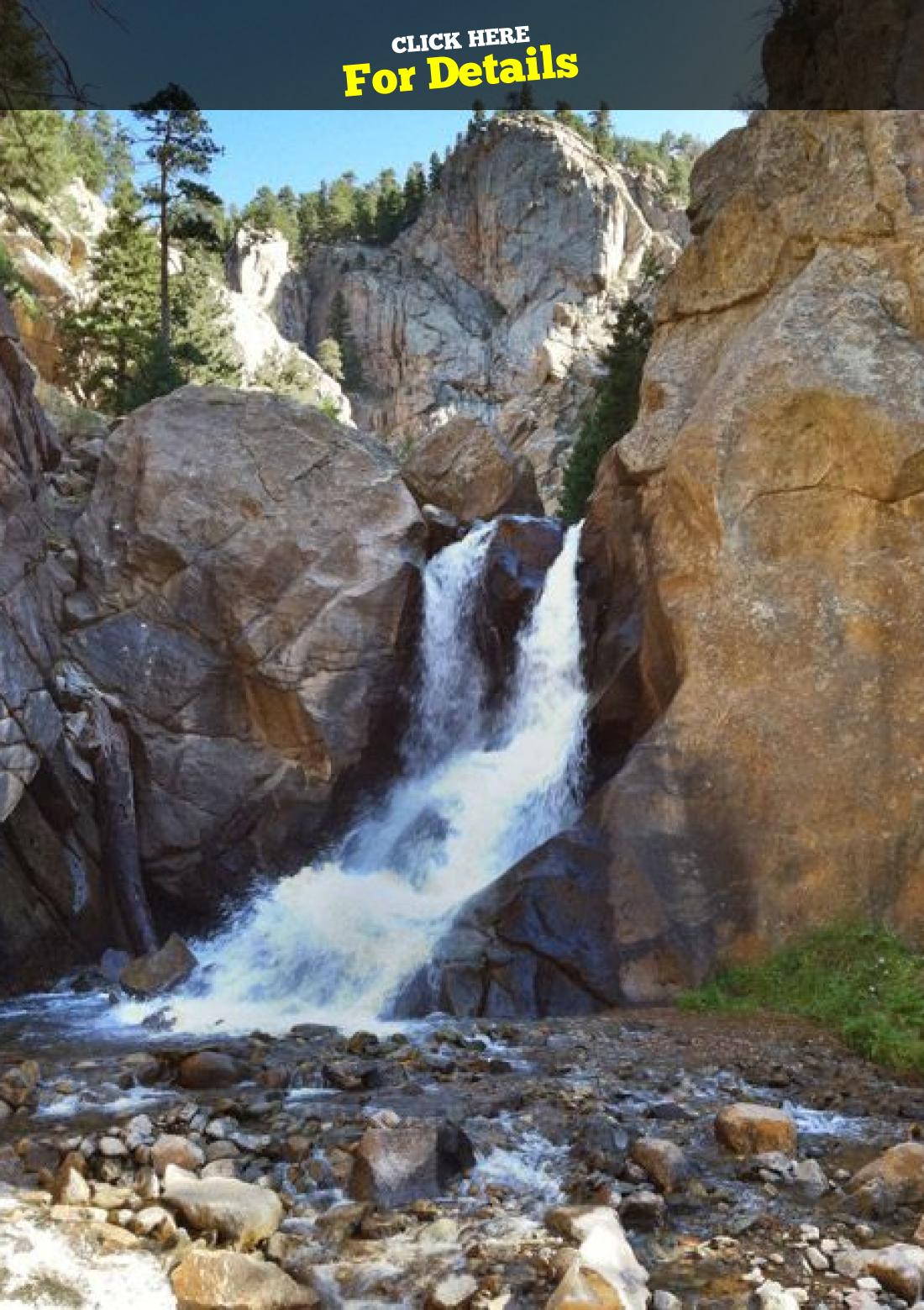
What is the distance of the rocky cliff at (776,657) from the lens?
43.2 feet

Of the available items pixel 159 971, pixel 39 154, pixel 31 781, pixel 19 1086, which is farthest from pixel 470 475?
pixel 39 154

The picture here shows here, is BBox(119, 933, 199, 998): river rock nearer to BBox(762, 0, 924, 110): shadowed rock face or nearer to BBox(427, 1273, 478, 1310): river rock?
BBox(427, 1273, 478, 1310): river rock

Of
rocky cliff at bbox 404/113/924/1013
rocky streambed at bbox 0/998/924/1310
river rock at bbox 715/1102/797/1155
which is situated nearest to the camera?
rocky streambed at bbox 0/998/924/1310

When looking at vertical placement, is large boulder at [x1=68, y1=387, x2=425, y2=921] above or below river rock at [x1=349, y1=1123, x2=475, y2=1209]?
above

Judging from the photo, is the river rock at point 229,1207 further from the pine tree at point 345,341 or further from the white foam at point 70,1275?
the pine tree at point 345,341

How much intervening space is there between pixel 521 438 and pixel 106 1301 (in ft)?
165

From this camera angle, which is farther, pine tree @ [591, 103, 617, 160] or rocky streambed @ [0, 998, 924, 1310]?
pine tree @ [591, 103, 617, 160]

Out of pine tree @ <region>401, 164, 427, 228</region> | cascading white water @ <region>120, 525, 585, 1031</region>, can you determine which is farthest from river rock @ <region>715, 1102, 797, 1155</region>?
pine tree @ <region>401, 164, 427, 228</region>

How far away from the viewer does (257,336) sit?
242ft

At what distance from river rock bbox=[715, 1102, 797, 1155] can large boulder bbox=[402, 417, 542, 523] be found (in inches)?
766

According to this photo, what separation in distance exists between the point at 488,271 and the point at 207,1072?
86.8 meters

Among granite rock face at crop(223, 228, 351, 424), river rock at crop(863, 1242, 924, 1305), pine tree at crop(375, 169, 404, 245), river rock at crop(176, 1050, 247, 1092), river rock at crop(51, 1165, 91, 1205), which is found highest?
pine tree at crop(375, 169, 404, 245)

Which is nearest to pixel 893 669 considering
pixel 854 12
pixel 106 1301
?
pixel 106 1301

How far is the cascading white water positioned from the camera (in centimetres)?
1443
